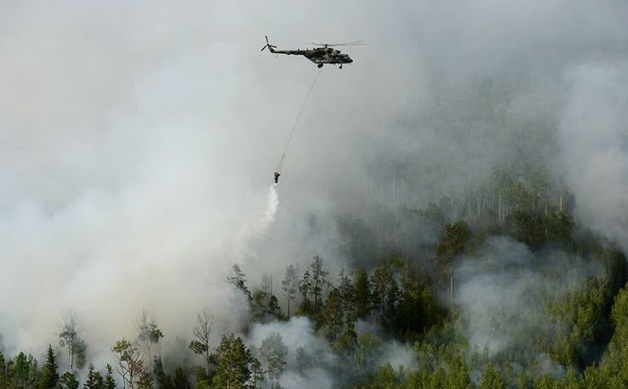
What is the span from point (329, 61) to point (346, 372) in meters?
87.8

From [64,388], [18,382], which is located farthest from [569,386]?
[18,382]

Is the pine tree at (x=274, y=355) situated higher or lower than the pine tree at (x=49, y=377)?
lower

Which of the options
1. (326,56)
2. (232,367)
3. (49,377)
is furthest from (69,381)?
(326,56)

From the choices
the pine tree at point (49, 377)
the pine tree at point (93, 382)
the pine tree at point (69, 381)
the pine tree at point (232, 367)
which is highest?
the pine tree at point (49, 377)

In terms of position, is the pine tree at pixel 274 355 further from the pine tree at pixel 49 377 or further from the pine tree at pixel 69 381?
the pine tree at pixel 49 377

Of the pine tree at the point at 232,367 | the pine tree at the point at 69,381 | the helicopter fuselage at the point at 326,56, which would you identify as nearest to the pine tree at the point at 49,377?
the pine tree at the point at 69,381

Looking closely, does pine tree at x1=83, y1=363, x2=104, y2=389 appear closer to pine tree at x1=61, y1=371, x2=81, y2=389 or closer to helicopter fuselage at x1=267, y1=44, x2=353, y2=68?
pine tree at x1=61, y1=371, x2=81, y2=389

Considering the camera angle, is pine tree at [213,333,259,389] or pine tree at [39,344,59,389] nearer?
pine tree at [213,333,259,389]

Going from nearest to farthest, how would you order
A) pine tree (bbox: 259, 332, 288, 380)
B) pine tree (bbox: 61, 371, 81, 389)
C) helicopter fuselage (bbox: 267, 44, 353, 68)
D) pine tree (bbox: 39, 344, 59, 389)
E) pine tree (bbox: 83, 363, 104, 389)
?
helicopter fuselage (bbox: 267, 44, 353, 68) → pine tree (bbox: 83, 363, 104, 389) → pine tree (bbox: 61, 371, 81, 389) → pine tree (bbox: 259, 332, 288, 380) → pine tree (bbox: 39, 344, 59, 389)

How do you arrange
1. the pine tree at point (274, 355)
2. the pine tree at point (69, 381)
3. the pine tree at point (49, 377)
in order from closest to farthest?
1. the pine tree at point (69, 381)
2. the pine tree at point (274, 355)
3. the pine tree at point (49, 377)

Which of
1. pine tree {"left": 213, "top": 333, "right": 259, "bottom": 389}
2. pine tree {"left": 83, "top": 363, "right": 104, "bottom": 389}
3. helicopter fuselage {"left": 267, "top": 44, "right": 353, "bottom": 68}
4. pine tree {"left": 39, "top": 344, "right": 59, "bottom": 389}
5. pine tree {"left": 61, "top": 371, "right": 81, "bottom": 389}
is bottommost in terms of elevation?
pine tree {"left": 213, "top": 333, "right": 259, "bottom": 389}

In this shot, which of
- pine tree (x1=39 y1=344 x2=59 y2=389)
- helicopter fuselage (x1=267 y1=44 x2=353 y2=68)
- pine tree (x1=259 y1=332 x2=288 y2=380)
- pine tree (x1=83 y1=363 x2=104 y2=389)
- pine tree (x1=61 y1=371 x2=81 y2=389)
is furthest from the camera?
pine tree (x1=39 y1=344 x2=59 y2=389)

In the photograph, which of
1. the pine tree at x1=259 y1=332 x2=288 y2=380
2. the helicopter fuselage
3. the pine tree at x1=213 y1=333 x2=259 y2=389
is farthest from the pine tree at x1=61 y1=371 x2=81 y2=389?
the helicopter fuselage

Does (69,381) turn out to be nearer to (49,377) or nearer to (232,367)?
(49,377)
